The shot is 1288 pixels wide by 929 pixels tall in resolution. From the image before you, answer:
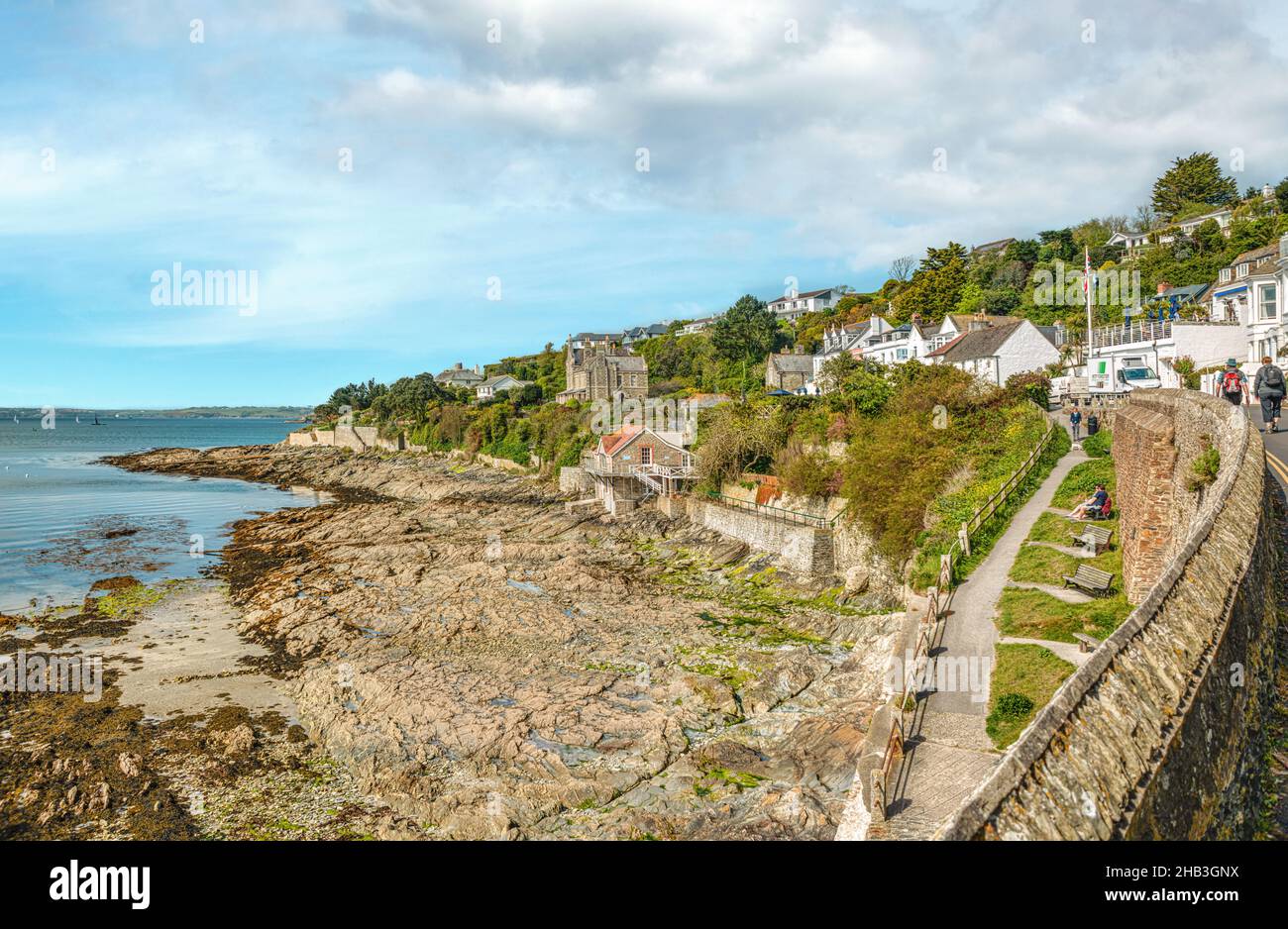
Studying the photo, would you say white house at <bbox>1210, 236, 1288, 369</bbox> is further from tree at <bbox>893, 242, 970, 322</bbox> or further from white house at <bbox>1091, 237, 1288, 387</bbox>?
tree at <bbox>893, 242, 970, 322</bbox>

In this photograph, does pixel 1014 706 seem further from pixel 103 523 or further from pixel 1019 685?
pixel 103 523

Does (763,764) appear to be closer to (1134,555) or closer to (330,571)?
(1134,555)

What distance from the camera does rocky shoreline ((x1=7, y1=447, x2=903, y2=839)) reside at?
15.5 metres

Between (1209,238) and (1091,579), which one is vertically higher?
(1209,238)


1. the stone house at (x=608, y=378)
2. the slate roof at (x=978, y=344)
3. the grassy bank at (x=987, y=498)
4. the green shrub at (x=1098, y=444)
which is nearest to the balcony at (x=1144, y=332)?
the slate roof at (x=978, y=344)

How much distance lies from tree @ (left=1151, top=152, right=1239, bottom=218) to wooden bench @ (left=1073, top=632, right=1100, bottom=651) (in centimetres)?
10283

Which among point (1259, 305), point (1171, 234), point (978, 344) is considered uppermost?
point (1171, 234)

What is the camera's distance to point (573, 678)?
72.7 ft

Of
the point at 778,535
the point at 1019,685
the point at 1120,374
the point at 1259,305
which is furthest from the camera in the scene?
the point at 1120,374

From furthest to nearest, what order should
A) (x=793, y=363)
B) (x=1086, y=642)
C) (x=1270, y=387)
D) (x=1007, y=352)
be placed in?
(x=793, y=363), (x=1007, y=352), (x=1270, y=387), (x=1086, y=642)

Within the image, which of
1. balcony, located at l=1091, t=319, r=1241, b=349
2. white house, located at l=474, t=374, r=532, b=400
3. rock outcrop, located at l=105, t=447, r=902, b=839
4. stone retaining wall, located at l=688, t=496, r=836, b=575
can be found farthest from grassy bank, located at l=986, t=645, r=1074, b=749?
white house, located at l=474, t=374, r=532, b=400

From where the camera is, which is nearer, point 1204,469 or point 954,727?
point 1204,469

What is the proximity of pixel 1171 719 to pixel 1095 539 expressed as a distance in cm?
1779

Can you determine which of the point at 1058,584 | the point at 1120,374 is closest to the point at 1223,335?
the point at 1120,374
